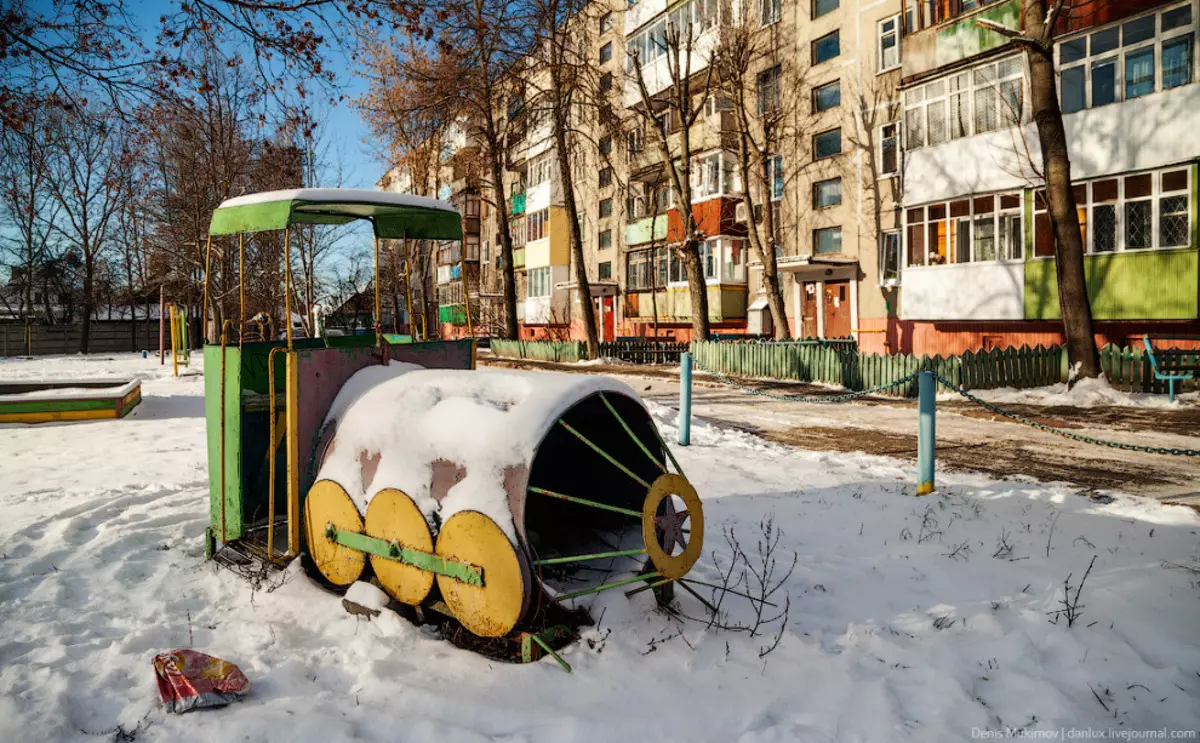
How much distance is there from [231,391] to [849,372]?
1542cm

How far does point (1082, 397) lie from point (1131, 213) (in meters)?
5.78

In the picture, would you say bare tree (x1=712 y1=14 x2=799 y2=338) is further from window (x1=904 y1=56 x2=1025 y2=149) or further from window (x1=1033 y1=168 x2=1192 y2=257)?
window (x1=1033 y1=168 x2=1192 y2=257)

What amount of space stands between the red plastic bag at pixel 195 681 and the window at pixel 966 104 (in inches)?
831

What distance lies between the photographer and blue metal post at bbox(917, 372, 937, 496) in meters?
6.66

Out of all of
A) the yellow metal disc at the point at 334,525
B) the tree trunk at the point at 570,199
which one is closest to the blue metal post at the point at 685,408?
the yellow metal disc at the point at 334,525

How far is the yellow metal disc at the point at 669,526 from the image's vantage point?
A: 3609 millimetres

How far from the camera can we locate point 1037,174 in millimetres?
17656

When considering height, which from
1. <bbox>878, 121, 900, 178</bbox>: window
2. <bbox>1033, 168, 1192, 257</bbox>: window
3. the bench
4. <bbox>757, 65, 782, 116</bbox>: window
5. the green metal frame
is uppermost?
<bbox>757, 65, 782, 116</bbox>: window

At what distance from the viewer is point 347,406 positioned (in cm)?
453

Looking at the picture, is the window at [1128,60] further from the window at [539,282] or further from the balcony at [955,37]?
the window at [539,282]

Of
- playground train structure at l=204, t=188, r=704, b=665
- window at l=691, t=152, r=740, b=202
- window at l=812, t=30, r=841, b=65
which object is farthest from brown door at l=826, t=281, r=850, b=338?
playground train structure at l=204, t=188, r=704, b=665

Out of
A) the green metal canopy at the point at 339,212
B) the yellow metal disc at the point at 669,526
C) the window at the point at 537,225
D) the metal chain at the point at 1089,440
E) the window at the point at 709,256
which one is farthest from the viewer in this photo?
the window at the point at 537,225

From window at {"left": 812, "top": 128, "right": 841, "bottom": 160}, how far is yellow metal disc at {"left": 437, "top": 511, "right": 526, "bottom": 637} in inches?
1129

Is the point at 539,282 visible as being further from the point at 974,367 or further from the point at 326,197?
the point at 326,197
